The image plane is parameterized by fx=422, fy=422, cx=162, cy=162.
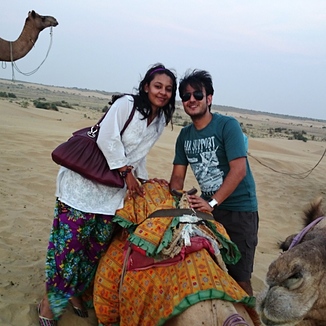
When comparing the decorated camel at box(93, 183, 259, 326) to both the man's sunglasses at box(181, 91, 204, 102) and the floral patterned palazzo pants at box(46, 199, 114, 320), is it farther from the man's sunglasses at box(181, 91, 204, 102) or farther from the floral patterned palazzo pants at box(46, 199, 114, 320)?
the man's sunglasses at box(181, 91, 204, 102)

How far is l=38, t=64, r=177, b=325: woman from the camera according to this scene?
10.3ft

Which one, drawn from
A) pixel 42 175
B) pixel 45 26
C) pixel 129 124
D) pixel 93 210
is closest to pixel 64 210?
pixel 93 210

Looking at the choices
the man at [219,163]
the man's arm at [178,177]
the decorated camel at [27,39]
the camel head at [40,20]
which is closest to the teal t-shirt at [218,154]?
the man at [219,163]

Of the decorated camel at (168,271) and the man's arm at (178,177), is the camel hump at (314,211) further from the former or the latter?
the man's arm at (178,177)

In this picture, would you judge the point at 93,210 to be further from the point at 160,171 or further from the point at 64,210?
the point at 160,171

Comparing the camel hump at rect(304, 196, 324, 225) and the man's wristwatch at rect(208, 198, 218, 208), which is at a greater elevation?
the camel hump at rect(304, 196, 324, 225)

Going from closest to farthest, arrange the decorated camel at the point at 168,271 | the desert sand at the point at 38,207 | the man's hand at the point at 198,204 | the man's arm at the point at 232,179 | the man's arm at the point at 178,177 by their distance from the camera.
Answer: the decorated camel at the point at 168,271, the man's hand at the point at 198,204, the man's arm at the point at 232,179, the man's arm at the point at 178,177, the desert sand at the point at 38,207

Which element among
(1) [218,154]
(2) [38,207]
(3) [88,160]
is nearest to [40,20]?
(2) [38,207]

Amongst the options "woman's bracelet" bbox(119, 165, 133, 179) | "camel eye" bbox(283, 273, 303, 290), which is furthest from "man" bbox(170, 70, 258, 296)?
"camel eye" bbox(283, 273, 303, 290)

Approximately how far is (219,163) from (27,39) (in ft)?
14.4

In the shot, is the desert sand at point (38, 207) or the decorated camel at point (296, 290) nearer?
the decorated camel at point (296, 290)

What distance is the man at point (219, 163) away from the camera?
127 inches

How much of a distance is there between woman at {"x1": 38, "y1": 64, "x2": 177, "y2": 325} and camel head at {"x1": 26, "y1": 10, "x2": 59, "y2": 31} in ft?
13.2

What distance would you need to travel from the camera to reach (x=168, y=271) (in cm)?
267
